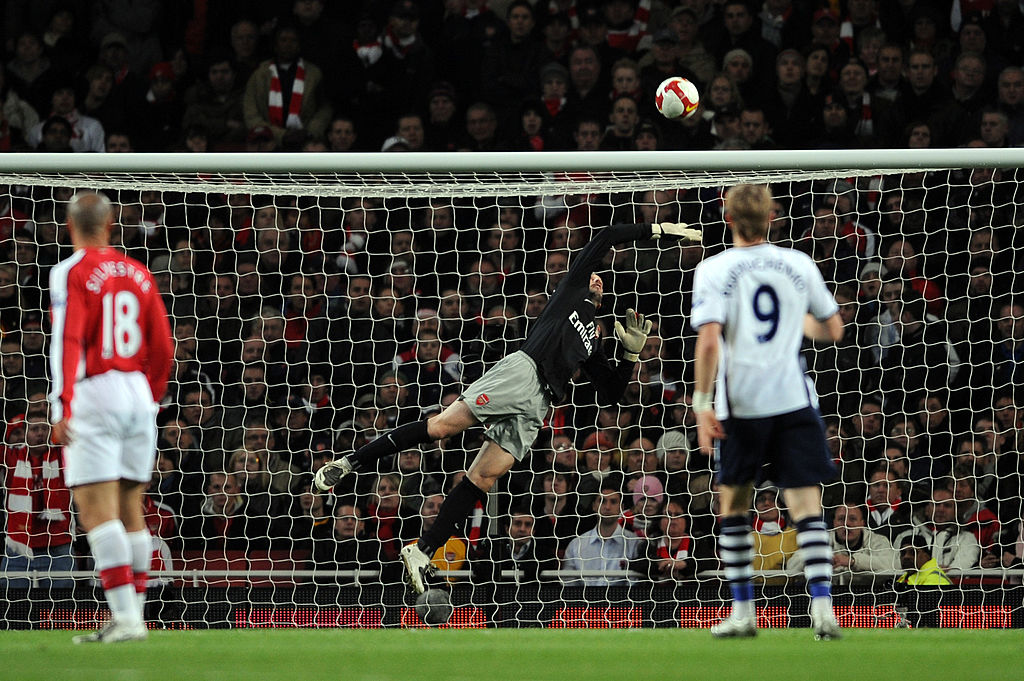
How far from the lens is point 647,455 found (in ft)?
27.8

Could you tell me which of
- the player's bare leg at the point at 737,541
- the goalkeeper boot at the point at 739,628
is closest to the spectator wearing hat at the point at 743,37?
the player's bare leg at the point at 737,541

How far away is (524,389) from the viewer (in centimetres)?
668

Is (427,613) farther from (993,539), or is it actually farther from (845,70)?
(845,70)

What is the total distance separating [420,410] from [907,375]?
3.26m

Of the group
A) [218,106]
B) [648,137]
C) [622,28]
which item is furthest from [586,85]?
[218,106]

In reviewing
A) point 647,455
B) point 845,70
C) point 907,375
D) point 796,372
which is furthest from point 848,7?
point 796,372

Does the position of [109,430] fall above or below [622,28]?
below

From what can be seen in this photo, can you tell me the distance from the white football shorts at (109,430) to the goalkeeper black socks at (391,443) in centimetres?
192

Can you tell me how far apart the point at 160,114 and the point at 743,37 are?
4.79m

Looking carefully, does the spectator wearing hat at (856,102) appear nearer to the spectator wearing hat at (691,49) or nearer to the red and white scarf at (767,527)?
the spectator wearing hat at (691,49)

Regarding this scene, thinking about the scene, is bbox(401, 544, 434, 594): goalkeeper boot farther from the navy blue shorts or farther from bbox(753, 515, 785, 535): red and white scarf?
bbox(753, 515, 785, 535): red and white scarf

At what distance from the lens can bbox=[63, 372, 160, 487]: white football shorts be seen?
15.3ft

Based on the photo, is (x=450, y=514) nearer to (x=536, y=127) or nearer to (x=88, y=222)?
(x=88, y=222)

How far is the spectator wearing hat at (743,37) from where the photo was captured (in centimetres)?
1007
